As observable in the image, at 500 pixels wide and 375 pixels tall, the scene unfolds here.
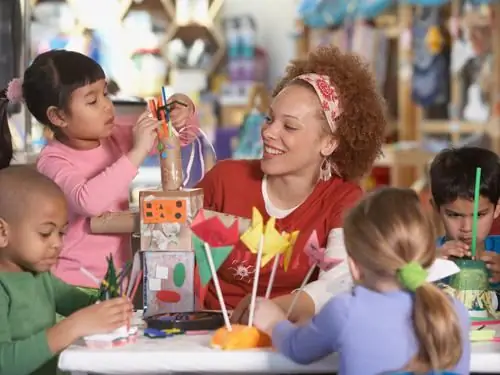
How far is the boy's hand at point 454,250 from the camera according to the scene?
84.0 inches

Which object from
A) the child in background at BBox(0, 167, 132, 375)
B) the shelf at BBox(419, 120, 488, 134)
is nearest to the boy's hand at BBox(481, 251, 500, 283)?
the child in background at BBox(0, 167, 132, 375)

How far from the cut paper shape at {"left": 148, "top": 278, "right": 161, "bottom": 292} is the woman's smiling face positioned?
412mm

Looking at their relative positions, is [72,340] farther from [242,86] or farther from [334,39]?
[242,86]

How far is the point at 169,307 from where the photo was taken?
6.80 ft

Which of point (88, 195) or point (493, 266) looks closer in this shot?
point (493, 266)

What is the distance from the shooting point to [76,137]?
8.18 ft

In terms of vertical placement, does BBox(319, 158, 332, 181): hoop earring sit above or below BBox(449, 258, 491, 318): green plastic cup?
above

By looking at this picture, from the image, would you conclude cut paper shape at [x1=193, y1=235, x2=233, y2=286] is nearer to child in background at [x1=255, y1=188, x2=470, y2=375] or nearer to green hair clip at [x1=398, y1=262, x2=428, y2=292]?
child in background at [x1=255, y1=188, x2=470, y2=375]

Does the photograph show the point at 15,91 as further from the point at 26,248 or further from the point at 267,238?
the point at 267,238

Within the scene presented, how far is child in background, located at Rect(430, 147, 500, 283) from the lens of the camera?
7.72 ft

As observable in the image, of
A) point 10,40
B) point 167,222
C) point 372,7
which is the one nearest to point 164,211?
point 167,222

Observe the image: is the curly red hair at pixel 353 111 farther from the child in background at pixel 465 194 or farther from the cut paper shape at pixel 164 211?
the cut paper shape at pixel 164 211

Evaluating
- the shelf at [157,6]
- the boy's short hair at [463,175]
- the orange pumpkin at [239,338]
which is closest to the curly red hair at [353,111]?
the boy's short hair at [463,175]

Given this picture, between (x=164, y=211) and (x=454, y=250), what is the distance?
0.60 meters
